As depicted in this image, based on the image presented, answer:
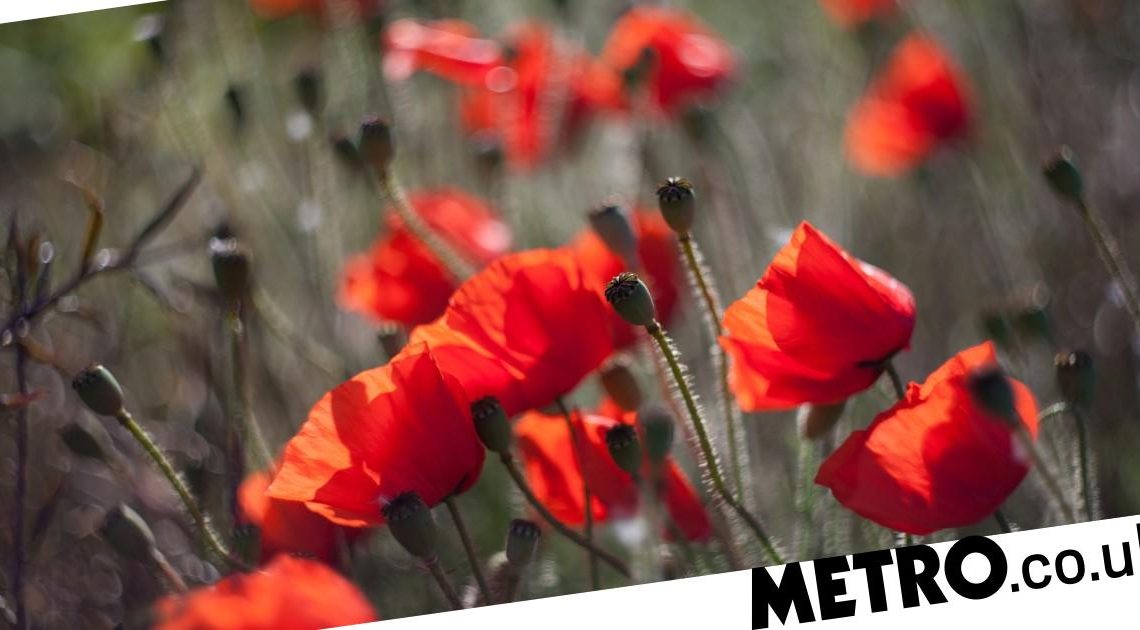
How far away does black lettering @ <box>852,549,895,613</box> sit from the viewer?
122cm

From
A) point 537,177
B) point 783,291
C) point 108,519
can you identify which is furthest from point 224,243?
point 537,177

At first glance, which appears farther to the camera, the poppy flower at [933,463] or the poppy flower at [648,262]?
the poppy flower at [648,262]

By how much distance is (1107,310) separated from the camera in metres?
1.98

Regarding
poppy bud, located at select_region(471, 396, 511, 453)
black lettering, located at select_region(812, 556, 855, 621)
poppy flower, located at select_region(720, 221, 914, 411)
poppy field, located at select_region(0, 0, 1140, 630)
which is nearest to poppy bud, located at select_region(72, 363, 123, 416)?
poppy field, located at select_region(0, 0, 1140, 630)

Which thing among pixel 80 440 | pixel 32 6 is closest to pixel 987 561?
pixel 80 440

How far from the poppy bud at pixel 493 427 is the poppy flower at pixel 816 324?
21 centimetres

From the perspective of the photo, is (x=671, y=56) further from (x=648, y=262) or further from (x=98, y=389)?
(x=98, y=389)

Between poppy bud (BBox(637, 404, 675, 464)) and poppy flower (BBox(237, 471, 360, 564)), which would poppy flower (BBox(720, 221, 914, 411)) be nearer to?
poppy bud (BBox(637, 404, 675, 464))

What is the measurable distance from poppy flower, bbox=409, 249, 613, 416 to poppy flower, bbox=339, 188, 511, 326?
14.9 inches

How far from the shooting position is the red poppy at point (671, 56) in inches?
79.7

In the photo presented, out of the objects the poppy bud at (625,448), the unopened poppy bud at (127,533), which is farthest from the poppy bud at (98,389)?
the poppy bud at (625,448)

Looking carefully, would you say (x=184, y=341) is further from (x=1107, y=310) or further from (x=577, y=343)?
(x=1107, y=310)

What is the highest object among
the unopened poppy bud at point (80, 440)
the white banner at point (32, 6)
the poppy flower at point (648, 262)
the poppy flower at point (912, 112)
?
the white banner at point (32, 6)

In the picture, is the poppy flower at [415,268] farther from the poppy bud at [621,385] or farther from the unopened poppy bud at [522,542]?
the unopened poppy bud at [522,542]
